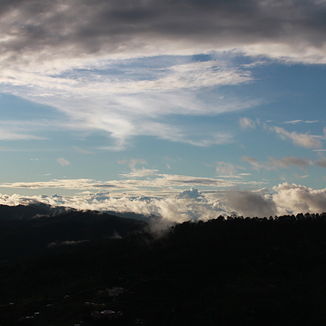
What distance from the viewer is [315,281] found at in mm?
189875

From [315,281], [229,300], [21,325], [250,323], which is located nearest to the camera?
[250,323]

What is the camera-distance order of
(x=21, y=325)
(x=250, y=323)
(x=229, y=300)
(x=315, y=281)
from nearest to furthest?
1. (x=250, y=323)
2. (x=21, y=325)
3. (x=229, y=300)
4. (x=315, y=281)

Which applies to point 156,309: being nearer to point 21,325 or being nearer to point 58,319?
point 58,319

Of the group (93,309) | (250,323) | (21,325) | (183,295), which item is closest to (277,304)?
(250,323)

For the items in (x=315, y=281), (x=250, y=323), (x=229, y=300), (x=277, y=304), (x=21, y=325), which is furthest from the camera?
(x=315, y=281)

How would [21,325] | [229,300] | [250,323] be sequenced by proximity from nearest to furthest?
[250,323] < [21,325] < [229,300]

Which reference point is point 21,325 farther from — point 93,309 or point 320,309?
point 320,309

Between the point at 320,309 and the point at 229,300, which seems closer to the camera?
the point at 320,309

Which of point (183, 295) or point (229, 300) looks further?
point (183, 295)

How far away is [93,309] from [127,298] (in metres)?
29.0

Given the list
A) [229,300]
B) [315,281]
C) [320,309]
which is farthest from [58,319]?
[315,281]

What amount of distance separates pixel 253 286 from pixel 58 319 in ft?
305

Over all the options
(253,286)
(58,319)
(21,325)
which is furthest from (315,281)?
(21,325)

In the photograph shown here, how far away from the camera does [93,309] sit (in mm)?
164250
